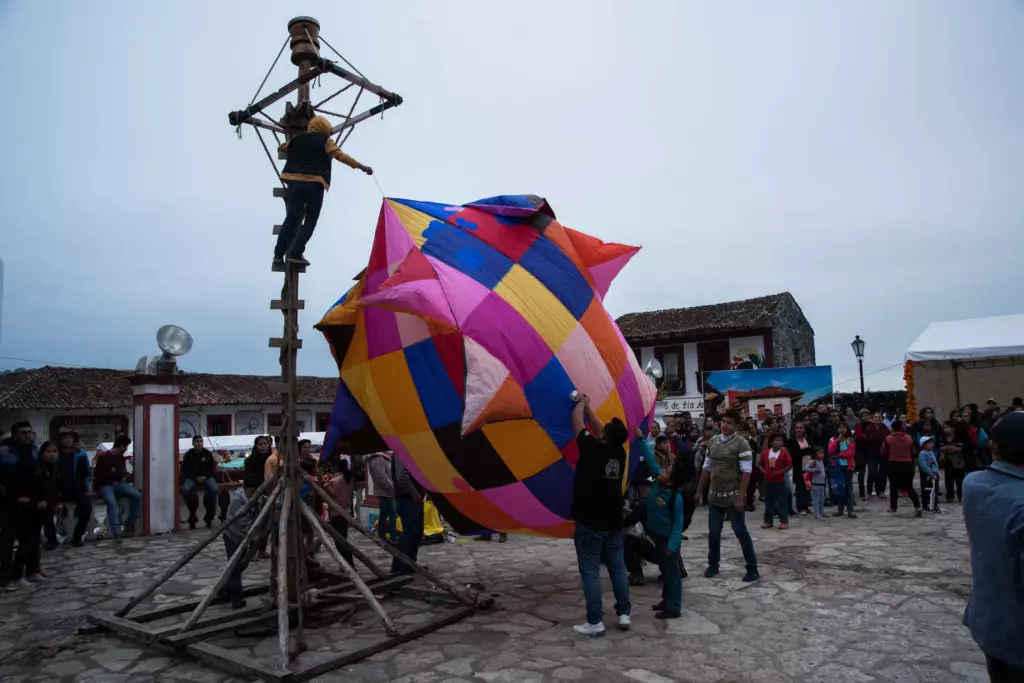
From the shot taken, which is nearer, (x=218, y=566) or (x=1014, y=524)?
(x=1014, y=524)

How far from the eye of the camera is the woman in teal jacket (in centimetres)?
577

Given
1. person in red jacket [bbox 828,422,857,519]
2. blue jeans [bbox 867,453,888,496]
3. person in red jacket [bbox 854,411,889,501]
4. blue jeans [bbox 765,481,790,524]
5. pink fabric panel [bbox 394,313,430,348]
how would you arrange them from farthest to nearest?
blue jeans [bbox 867,453,888,496] → person in red jacket [bbox 854,411,889,501] → person in red jacket [bbox 828,422,857,519] → blue jeans [bbox 765,481,790,524] → pink fabric panel [bbox 394,313,430,348]

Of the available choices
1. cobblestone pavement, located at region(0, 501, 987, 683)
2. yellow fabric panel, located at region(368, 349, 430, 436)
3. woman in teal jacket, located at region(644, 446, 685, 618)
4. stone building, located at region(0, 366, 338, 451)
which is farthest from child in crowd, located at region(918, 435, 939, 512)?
stone building, located at region(0, 366, 338, 451)

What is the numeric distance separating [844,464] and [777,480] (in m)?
1.58

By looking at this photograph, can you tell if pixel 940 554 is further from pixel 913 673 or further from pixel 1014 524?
pixel 1014 524

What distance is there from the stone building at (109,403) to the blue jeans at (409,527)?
19757mm

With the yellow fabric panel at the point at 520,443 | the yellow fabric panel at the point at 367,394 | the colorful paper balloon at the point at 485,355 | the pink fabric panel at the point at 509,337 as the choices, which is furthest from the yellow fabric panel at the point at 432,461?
the pink fabric panel at the point at 509,337

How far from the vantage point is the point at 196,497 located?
1191 cm

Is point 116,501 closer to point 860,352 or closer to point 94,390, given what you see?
point 860,352

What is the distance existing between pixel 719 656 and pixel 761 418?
9.70 m

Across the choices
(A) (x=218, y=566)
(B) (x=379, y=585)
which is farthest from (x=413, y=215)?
(A) (x=218, y=566)

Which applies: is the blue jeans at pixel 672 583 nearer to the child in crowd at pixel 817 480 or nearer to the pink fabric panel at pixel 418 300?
the pink fabric panel at pixel 418 300

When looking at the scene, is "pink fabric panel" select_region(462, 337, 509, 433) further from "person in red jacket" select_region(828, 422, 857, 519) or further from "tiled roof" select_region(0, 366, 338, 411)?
"tiled roof" select_region(0, 366, 338, 411)

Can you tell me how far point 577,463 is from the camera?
517 cm
